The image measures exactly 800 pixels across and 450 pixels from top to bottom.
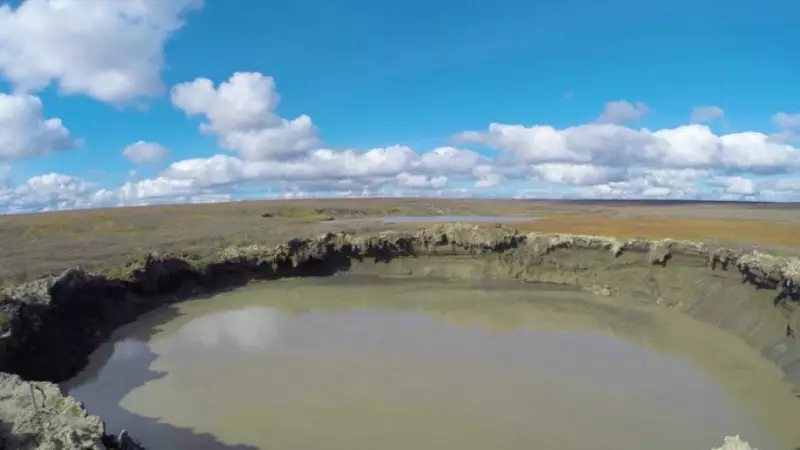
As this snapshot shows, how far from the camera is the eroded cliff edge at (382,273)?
657cm

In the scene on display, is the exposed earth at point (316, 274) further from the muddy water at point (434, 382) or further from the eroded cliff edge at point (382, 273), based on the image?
the muddy water at point (434, 382)

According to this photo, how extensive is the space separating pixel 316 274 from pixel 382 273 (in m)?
2.48

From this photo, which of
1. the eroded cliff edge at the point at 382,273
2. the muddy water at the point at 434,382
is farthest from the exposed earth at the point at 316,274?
the muddy water at the point at 434,382

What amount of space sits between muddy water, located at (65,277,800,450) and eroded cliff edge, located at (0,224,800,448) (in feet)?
2.42

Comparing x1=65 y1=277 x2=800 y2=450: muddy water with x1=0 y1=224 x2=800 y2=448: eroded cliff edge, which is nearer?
x1=0 y1=224 x2=800 y2=448: eroded cliff edge

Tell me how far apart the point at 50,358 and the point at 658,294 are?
1524cm

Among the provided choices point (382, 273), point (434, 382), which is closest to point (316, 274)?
point (382, 273)

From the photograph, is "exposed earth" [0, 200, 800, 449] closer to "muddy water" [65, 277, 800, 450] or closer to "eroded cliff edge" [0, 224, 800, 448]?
"eroded cliff edge" [0, 224, 800, 448]

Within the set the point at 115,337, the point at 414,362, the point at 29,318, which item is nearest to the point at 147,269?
the point at 115,337

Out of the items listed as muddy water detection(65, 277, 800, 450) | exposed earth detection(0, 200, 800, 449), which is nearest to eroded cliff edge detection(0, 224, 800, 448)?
exposed earth detection(0, 200, 800, 449)

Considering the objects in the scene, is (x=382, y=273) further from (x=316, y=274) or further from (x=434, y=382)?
(x=434, y=382)

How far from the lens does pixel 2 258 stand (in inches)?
792

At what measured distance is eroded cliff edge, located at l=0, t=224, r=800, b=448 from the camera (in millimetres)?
6566

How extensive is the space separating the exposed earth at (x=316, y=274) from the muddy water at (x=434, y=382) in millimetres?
793
